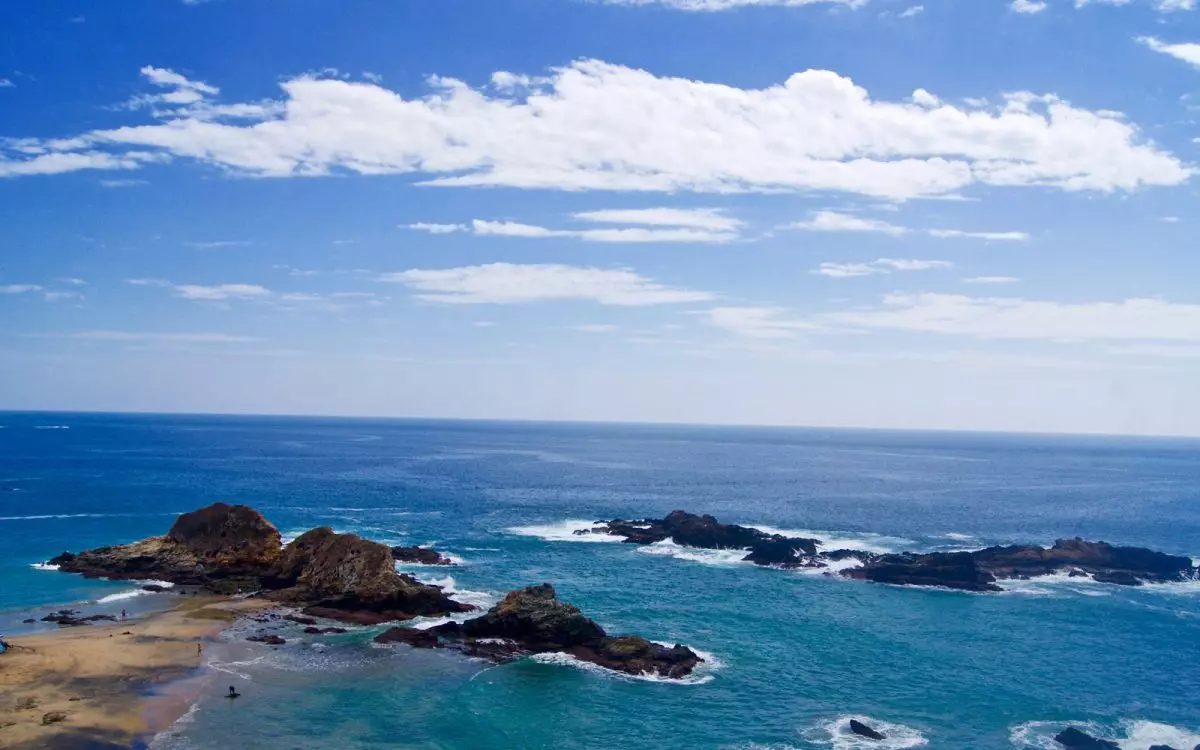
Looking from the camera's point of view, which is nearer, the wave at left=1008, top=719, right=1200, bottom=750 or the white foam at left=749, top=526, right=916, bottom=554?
the wave at left=1008, top=719, right=1200, bottom=750

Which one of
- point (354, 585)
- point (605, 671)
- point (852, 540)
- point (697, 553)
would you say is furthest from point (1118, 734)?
point (852, 540)

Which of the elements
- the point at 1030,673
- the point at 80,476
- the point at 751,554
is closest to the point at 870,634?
the point at 1030,673

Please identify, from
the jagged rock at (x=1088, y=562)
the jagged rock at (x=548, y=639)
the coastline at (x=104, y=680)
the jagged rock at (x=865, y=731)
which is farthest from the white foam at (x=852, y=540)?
the coastline at (x=104, y=680)

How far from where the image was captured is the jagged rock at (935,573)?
247 ft

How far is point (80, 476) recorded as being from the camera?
505 ft

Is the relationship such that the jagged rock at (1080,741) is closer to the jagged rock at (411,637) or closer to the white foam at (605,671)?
the white foam at (605,671)

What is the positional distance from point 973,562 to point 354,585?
55.8m

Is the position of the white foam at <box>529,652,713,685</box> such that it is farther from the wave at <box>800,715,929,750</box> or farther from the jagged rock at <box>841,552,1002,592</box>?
the jagged rock at <box>841,552,1002,592</box>

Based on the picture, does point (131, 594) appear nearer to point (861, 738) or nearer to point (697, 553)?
point (697, 553)

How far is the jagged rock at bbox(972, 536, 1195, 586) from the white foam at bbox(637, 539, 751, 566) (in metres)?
23.8

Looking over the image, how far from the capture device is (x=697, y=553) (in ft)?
292

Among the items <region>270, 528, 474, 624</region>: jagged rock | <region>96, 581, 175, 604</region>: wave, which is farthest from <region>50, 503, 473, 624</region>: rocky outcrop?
<region>96, 581, 175, 604</region>: wave

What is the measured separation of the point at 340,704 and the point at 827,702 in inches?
1041

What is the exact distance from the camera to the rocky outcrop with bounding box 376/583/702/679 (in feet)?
169
